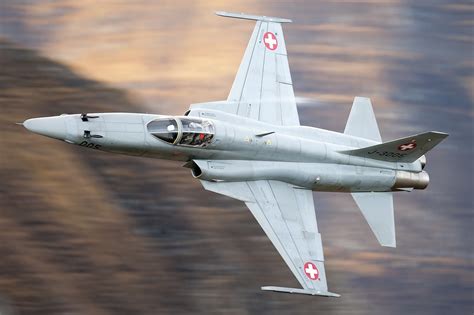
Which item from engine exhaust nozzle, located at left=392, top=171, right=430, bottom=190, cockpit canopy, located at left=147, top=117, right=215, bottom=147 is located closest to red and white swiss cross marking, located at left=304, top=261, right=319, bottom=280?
engine exhaust nozzle, located at left=392, top=171, right=430, bottom=190

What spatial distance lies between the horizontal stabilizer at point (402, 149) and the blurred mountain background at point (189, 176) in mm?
7870

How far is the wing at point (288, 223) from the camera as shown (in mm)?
30766

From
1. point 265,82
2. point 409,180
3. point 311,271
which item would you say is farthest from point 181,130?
point 409,180

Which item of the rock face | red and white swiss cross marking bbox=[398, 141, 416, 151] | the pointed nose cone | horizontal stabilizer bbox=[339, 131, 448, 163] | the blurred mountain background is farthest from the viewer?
the blurred mountain background

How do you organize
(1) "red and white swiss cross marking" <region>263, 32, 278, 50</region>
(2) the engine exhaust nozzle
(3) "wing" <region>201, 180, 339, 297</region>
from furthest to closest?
(1) "red and white swiss cross marking" <region>263, 32, 278, 50</region> < (2) the engine exhaust nozzle < (3) "wing" <region>201, 180, 339, 297</region>

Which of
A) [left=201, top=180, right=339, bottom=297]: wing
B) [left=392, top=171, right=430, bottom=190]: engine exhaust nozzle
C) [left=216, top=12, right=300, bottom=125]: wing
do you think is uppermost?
[left=216, top=12, right=300, bottom=125]: wing

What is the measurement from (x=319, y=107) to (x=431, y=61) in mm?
6267

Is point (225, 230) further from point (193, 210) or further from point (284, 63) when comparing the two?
point (284, 63)

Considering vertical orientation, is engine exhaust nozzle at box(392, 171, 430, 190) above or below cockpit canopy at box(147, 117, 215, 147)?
below

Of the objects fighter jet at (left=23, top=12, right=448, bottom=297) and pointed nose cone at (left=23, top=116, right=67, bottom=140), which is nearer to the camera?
pointed nose cone at (left=23, top=116, right=67, bottom=140)

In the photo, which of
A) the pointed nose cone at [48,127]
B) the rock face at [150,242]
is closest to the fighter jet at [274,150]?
the pointed nose cone at [48,127]

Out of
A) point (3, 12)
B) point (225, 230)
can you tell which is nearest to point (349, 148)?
point (225, 230)

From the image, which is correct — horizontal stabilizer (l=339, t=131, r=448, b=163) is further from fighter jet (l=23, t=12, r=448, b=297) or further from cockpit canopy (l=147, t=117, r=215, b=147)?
cockpit canopy (l=147, t=117, r=215, b=147)

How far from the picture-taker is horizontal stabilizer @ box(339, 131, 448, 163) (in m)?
31.6
